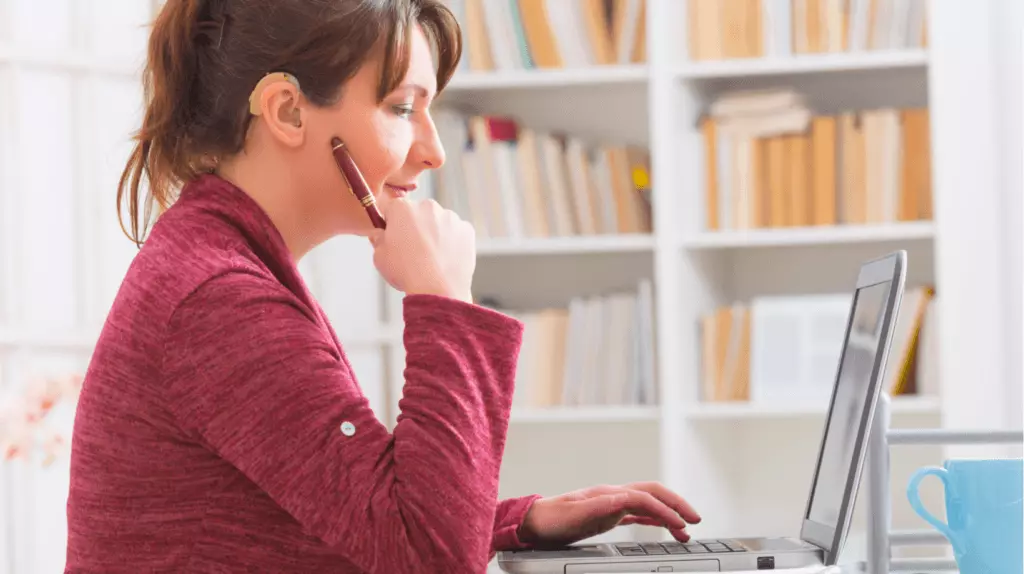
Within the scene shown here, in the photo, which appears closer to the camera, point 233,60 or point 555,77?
point 233,60

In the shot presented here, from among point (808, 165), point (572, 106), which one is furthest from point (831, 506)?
point (572, 106)

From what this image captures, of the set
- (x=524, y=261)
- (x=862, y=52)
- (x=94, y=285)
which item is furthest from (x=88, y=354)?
(x=862, y=52)

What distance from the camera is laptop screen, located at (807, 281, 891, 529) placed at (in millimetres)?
1098

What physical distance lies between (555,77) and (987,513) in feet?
6.48

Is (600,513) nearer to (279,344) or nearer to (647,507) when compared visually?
(647,507)

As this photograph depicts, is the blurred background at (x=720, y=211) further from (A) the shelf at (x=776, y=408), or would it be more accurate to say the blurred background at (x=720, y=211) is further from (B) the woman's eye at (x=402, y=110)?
(B) the woman's eye at (x=402, y=110)

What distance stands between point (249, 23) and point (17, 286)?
132cm

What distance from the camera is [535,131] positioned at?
309cm

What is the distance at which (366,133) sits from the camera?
113 centimetres

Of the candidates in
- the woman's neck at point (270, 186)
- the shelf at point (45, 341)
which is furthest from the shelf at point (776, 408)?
the woman's neck at point (270, 186)

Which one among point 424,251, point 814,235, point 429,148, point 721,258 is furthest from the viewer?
point 721,258

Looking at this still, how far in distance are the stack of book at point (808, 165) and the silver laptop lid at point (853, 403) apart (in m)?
1.46

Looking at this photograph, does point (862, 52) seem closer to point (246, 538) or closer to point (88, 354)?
point (88, 354)

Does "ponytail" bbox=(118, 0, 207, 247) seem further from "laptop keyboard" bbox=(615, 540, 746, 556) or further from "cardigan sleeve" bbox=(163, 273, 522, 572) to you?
"laptop keyboard" bbox=(615, 540, 746, 556)
